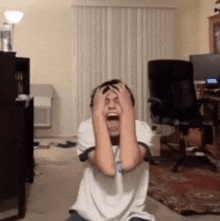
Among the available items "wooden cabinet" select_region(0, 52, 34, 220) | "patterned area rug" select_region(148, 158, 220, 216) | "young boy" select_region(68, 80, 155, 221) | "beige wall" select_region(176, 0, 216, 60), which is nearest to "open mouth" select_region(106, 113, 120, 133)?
"young boy" select_region(68, 80, 155, 221)

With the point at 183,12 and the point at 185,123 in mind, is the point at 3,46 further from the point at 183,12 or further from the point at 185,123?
the point at 183,12

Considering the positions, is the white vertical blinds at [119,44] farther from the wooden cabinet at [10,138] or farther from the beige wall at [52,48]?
the wooden cabinet at [10,138]

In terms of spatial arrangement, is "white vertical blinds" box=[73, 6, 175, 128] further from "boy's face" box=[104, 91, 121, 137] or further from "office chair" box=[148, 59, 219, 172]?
"boy's face" box=[104, 91, 121, 137]

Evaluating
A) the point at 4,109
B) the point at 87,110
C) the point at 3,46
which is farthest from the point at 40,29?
the point at 4,109

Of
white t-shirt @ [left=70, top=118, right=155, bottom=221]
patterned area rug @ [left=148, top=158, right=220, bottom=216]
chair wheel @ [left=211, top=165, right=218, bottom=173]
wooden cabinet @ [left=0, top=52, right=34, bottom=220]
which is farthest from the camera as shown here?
chair wheel @ [left=211, top=165, right=218, bottom=173]

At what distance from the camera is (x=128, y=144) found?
1.37 metres

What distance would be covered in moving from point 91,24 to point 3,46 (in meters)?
3.11

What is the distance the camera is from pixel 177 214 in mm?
2457

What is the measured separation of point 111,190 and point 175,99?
2470mm

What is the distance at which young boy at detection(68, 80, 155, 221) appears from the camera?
1.37 m

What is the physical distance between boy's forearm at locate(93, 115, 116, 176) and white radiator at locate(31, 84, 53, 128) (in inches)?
188

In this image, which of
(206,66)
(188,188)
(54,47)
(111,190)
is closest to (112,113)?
(111,190)

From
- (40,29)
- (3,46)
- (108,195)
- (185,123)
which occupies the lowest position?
(108,195)

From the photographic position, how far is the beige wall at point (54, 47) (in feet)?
20.1
